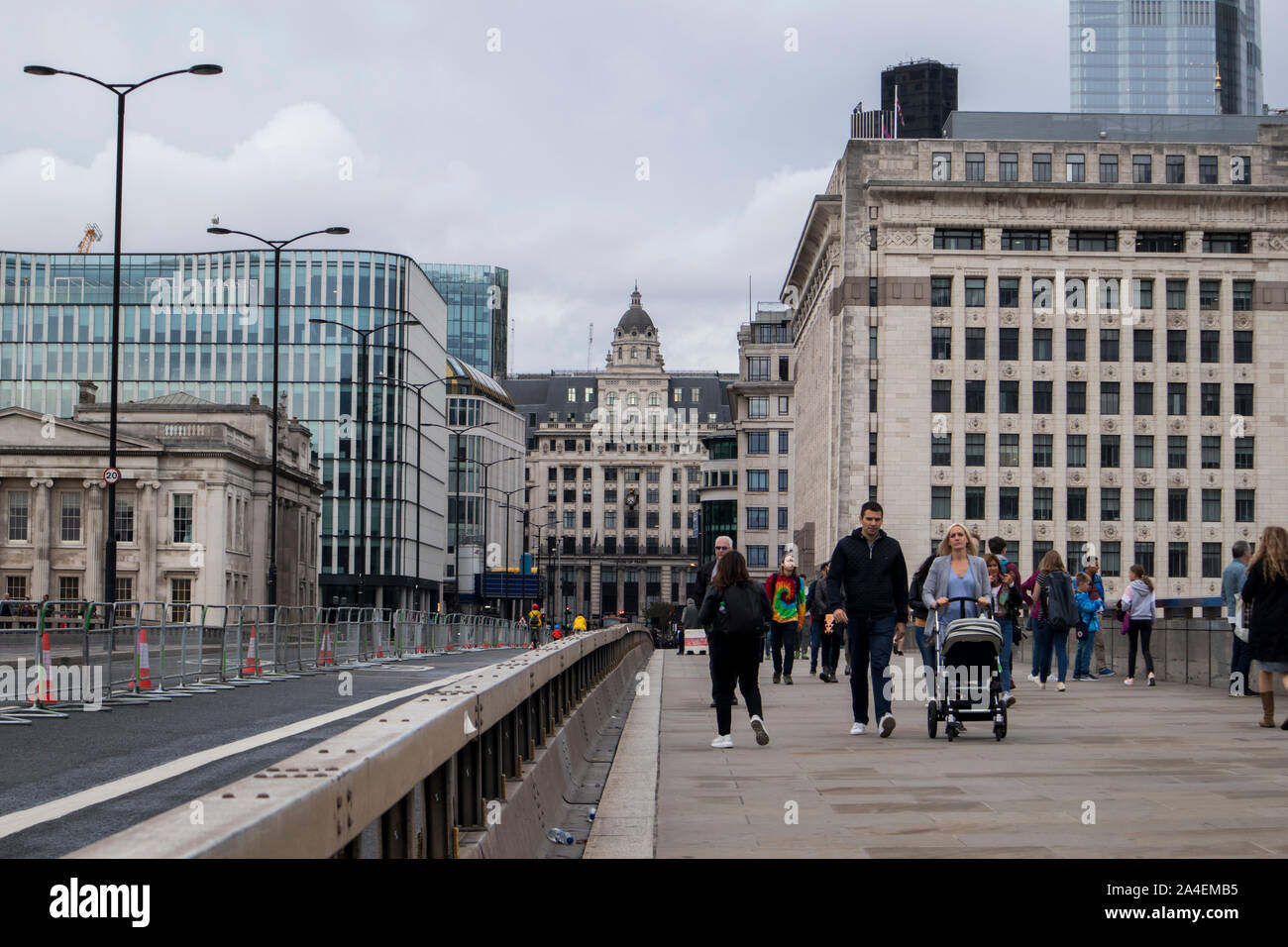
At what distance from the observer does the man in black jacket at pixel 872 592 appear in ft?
46.2

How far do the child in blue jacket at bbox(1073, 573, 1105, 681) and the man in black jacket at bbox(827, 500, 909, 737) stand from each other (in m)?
11.2

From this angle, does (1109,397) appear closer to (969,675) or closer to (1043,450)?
(1043,450)

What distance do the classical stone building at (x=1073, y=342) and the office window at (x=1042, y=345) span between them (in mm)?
100

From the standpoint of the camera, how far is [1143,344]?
84.9 m

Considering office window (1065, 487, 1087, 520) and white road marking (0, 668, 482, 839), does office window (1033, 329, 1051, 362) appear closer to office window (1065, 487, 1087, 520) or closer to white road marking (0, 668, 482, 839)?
office window (1065, 487, 1087, 520)

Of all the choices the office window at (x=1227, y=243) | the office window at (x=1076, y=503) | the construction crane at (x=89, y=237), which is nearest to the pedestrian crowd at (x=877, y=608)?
the office window at (x=1076, y=503)

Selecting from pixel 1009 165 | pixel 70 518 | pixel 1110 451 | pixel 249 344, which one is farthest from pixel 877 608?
pixel 249 344

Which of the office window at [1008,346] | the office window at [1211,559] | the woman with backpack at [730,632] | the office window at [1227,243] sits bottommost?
the woman with backpack at [730,632]

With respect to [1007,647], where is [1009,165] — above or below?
above

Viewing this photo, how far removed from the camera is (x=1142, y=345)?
8494cm

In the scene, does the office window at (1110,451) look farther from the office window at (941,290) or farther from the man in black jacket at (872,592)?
the man in black jacket at (872,592)

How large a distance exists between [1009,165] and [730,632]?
2981 inches
